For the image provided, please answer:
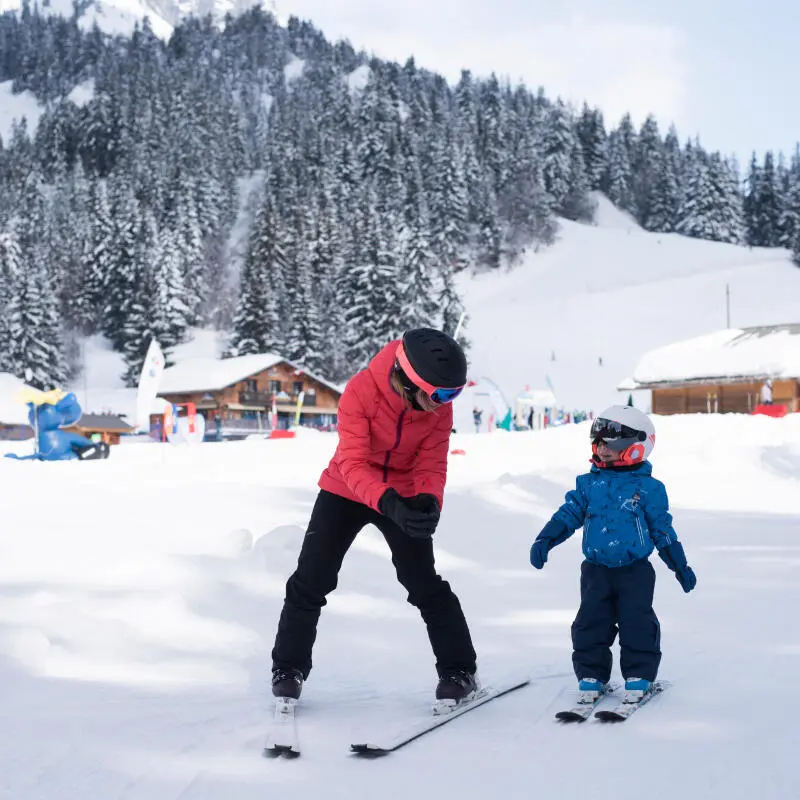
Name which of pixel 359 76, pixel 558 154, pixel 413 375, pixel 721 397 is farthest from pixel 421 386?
pixel 359 76

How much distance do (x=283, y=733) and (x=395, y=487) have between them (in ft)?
3.31

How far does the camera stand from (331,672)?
427 cm

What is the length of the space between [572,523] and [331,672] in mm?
1470

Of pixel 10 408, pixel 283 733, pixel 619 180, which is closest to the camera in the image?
pixel 283 733

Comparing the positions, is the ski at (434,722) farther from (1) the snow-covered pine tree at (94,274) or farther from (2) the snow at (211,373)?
(1) the snow-covered pine tree at (94,274)

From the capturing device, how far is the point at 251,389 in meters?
49.9

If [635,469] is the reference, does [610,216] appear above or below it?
above

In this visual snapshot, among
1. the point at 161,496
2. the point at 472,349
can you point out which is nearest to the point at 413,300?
the point at 472,349

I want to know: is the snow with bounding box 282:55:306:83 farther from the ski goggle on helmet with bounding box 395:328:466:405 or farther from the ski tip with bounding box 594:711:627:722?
the ski tip with bounding box 594:711:627:722

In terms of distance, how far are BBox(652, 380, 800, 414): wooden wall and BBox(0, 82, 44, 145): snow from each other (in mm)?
119729

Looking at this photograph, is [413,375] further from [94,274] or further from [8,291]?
[94,274]

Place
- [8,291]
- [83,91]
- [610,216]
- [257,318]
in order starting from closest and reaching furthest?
[257,318] < [8,291] < [610,216] < [83,91]

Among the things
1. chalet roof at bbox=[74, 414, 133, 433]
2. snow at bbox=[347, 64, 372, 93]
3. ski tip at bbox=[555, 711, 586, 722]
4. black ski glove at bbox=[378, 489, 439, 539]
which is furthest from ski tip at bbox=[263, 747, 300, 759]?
snow at bbox=[347, 64, 372, 93]

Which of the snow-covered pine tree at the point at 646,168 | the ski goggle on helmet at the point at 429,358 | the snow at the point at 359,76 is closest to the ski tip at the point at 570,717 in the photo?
the ski goggle on helmet at the point at 429,358
